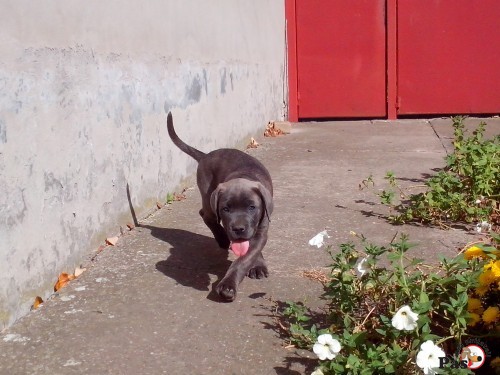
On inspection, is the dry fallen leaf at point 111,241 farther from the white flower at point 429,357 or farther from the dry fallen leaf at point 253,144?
the dry fallen leaf at point 253,144

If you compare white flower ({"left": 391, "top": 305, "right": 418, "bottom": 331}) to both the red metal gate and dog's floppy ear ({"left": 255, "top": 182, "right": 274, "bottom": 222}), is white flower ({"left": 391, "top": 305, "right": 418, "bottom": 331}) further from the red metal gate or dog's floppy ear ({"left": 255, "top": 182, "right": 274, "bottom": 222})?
the red metal gate

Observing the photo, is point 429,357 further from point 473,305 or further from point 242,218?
point 242,218

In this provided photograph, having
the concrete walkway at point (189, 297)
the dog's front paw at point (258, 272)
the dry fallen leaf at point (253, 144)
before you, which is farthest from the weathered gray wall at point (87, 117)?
the dry fallen leaf at point (253, 144)

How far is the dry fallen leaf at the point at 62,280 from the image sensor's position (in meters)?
4.12

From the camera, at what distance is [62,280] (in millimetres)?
4191

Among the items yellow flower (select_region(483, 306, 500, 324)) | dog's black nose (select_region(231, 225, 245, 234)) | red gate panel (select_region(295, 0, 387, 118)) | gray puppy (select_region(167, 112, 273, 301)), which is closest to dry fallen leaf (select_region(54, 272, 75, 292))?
gray puppy (select_region(167, 112, 273, 301))

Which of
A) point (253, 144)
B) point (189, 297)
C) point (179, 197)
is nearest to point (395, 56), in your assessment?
point (253, 144)

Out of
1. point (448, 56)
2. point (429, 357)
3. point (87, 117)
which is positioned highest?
point (87, 117)

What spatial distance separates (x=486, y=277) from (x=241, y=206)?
162cm

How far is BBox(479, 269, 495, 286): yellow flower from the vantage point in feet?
9.39

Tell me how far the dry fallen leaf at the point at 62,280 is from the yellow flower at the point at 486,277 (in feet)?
7.88

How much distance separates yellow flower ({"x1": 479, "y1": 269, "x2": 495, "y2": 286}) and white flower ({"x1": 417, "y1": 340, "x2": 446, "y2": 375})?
1.57ft

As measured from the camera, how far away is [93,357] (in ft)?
10.7

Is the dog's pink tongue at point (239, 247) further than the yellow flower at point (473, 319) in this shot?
Yes
